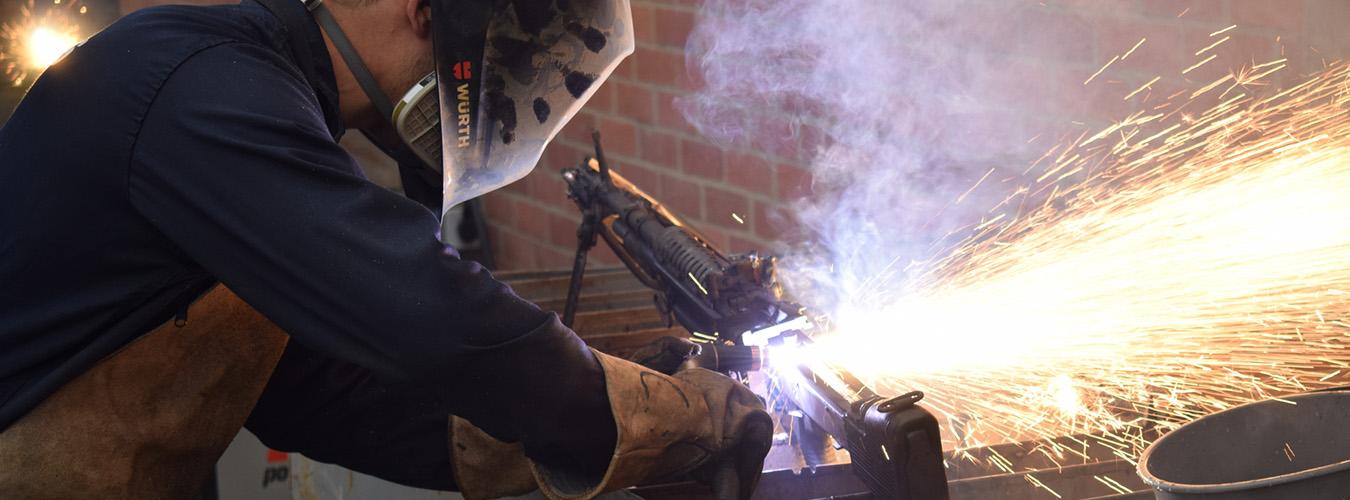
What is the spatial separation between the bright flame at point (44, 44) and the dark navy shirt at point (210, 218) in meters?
4.06

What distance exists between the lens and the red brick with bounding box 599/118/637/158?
181 inches

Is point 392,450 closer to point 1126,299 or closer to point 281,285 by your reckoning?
point 281,285

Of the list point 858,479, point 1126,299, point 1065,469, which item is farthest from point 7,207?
point 1126,299

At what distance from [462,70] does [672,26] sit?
233cm

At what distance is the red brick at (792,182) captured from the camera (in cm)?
364

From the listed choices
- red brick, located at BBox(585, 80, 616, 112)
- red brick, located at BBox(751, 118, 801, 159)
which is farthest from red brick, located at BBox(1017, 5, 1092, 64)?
red brick, located at BBox(585, 80, 616, 112)

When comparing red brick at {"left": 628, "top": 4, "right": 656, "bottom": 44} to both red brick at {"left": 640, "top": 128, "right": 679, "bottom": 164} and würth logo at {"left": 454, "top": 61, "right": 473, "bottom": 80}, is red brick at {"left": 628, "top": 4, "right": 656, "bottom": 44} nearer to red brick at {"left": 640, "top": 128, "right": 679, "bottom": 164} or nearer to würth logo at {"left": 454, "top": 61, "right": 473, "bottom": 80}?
red brick at {"left": 640, "top": 128, "right": 679, "bottom": 164}

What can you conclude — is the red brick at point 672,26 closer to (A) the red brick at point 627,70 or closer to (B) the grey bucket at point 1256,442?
(A) the red brick at point 627,70

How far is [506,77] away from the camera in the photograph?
6.64ft

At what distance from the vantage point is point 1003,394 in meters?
2.39

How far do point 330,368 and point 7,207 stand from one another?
70cm

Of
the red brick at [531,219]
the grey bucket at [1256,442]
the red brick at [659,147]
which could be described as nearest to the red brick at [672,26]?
the red brick at [659,147]

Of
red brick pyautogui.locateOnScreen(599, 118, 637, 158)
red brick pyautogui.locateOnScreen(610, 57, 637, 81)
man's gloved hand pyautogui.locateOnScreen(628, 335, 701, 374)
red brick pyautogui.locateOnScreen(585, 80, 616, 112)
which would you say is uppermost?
red brick pyautogui.locateOnScreen(610, 57, 637, 81)

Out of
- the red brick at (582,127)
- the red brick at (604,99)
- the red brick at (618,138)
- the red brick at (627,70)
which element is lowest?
the red brick at (618,138)
